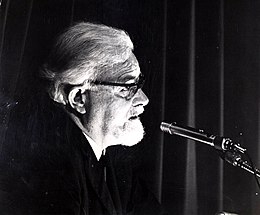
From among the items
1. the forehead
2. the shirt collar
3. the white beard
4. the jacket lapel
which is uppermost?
the forehead

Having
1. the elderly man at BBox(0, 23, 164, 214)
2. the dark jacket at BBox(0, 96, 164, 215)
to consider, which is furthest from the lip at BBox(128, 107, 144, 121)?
the dark jacket at BBox(0, 96, 164, 215)

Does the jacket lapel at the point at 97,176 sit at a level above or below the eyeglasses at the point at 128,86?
below

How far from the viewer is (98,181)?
3.92 feet

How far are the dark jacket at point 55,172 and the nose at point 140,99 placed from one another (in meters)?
0.14

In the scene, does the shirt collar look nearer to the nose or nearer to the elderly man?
the elderly man

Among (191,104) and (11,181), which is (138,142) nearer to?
(191,104)

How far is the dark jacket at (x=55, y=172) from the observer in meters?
1.16

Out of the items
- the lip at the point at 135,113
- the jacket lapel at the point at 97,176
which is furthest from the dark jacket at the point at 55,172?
the lip at the point at 135,113

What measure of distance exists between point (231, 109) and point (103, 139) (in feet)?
1.19

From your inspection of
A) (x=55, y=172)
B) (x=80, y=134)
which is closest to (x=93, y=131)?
(x=80, y=134)

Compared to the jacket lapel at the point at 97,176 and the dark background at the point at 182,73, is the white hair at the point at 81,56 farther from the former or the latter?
the jacket lapel at the point at 97,176

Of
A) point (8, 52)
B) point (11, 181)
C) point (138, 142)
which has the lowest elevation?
point (11, 181)

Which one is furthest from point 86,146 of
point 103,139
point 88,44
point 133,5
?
point 133,5

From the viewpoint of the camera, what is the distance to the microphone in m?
1.25
